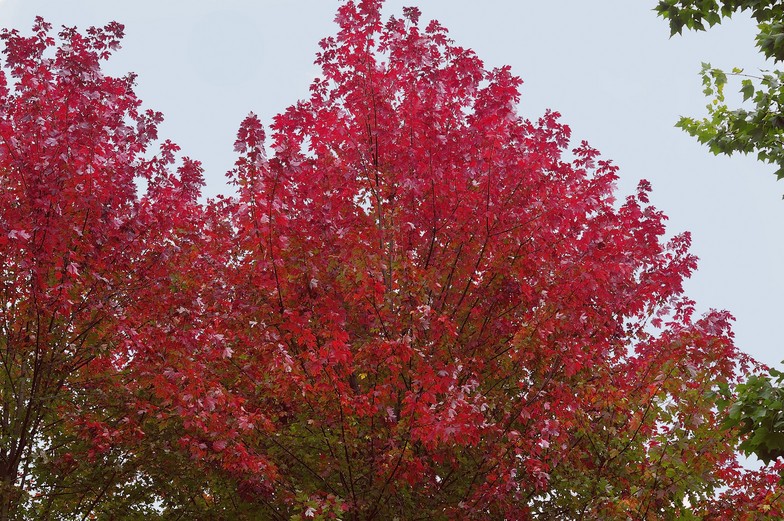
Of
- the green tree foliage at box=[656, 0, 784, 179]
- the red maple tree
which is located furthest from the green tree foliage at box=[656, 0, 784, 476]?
the red maple tree

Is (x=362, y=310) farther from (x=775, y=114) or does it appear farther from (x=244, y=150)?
(x=775, y=114)

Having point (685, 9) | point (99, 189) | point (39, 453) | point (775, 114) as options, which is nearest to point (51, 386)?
point (39, 453)

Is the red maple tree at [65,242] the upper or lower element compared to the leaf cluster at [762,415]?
upper

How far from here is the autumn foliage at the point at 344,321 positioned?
960 centimetres

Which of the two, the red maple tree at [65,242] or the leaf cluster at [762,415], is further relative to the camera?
the red maple tree at [65,242]

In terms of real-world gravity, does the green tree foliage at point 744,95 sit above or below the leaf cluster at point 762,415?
above

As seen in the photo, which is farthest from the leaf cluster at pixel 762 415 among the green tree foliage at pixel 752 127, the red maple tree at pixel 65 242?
the red maple tree at pixel 65 242

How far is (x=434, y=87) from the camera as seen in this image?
11.2 metres

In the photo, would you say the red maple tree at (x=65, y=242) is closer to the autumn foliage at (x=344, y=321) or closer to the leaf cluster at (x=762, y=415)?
the autumn foliage at (x=344, y=321)

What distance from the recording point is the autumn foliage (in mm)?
9602

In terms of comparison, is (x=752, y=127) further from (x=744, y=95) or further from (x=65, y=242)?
(x=65, y=242)

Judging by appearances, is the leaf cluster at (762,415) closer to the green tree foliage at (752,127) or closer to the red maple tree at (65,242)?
the green tree foliage at (752,127)

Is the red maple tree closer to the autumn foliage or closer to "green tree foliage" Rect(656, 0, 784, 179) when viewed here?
the autumn foliage

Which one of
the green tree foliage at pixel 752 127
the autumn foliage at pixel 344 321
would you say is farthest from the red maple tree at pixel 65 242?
the green tree foliage at pixel 752 127
